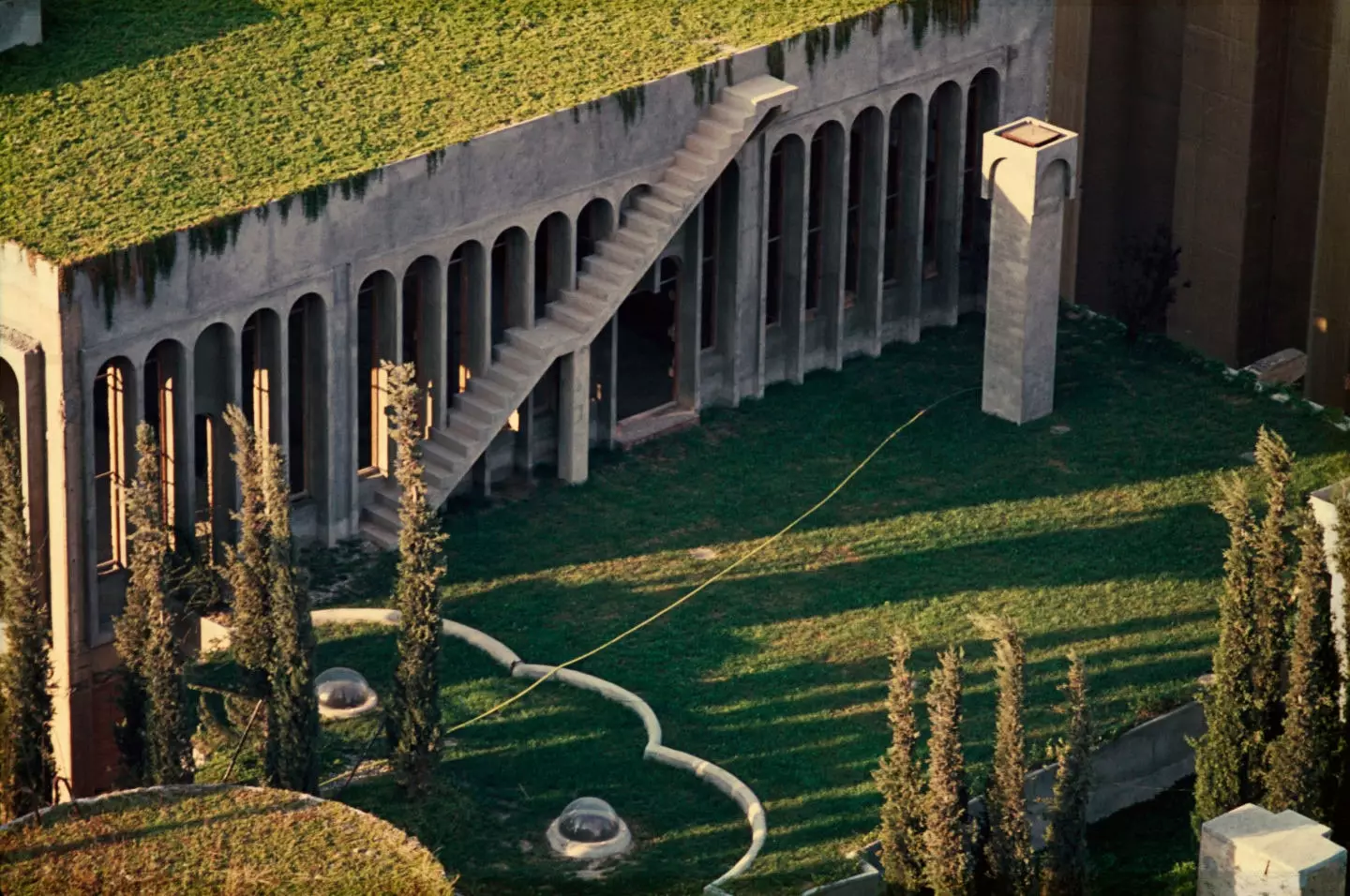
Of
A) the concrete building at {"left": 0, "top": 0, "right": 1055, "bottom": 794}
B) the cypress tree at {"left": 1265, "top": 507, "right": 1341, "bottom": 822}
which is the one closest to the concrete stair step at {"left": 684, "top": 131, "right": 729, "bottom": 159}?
the concrete building at {"left": 0, "top": 0, "right": 1055, "bottom": 794}

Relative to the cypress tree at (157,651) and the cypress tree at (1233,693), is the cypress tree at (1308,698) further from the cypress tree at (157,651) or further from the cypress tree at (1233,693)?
the cypress tree at (157,651)

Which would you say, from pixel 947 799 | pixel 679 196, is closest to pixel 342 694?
pixel 947 799

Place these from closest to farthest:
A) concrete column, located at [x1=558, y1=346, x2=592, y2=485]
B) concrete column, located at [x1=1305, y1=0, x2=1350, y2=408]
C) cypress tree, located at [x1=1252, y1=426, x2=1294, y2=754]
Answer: cypress tree, located at [x1=1252, y1=426, x2=1294, y2=754]
concrete column, located at [x1=558, y1=346, x2=592, y2=485]
concrete column, located at [x1=1305, y1=0, x2=1350, y2=408]

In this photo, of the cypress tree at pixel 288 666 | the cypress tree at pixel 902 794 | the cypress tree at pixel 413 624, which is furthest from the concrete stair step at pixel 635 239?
the cypress tree at pixel 902 794

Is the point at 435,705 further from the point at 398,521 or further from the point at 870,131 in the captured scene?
the point at 870,131

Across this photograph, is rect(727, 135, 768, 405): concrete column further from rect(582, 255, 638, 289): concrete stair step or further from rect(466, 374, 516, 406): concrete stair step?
rect(466, 374, 516, 406): concrete stair step

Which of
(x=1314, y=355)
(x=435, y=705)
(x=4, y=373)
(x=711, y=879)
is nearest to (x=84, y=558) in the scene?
A: (x=4, y=373)

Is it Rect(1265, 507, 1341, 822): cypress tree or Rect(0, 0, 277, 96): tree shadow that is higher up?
Rect(0, 0, 277, 96): tree shadow
